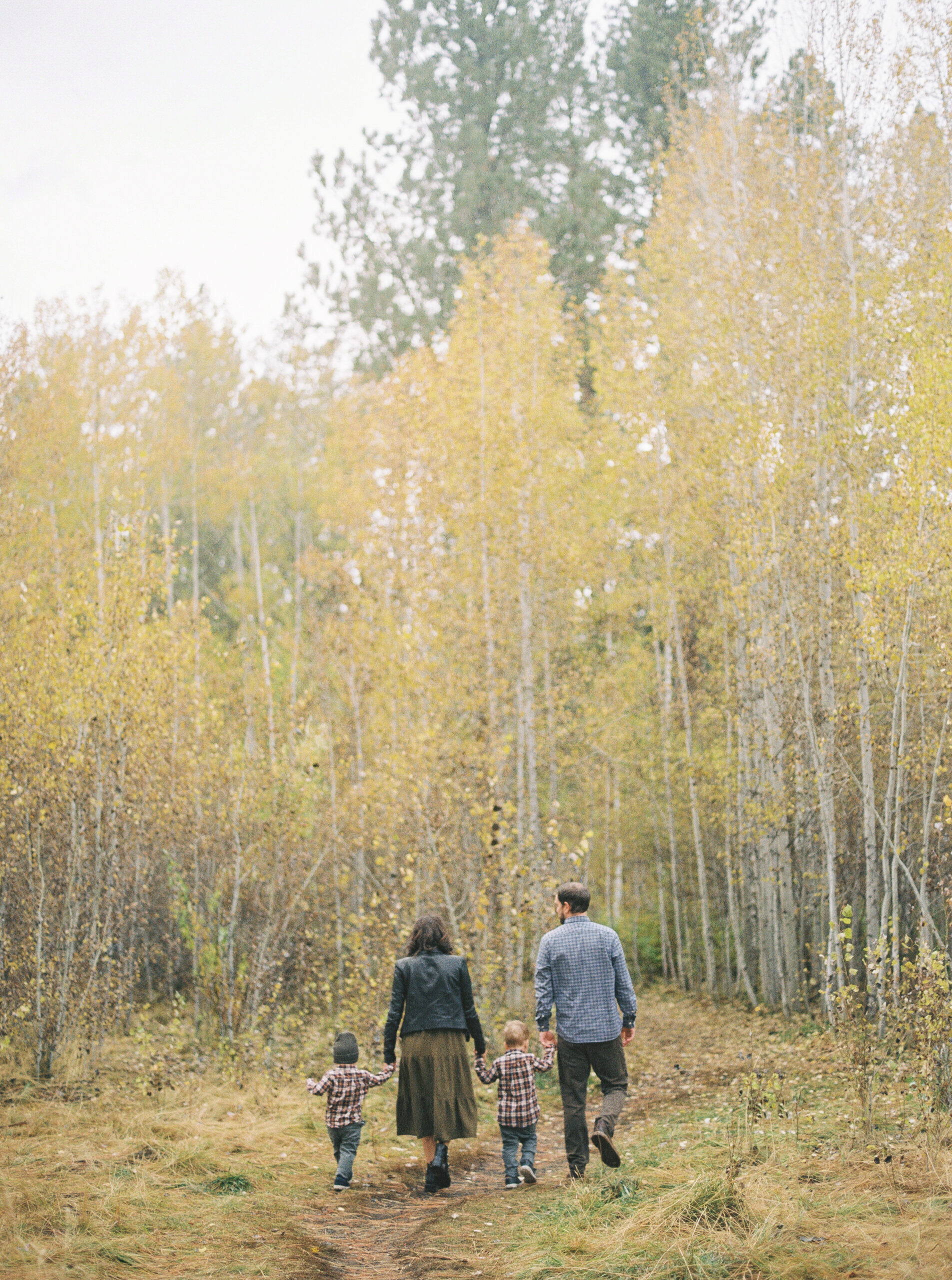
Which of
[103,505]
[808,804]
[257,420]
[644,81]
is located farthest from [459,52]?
[808,804]

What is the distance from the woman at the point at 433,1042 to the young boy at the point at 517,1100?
0.16m

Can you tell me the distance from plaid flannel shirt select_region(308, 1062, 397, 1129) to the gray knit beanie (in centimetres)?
6

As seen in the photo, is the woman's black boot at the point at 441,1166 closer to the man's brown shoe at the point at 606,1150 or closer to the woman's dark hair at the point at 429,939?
the woman's dark hair at the point at 429,939

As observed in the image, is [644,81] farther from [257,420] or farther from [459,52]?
[257,420]

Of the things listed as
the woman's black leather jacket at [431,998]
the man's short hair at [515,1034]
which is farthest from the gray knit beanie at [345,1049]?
the man's short hair at [515,1034]

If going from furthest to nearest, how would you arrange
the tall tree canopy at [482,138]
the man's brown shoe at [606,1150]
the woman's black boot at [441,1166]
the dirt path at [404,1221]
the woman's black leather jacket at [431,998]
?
1. the tall tree canopy at [482,138]
2. the woman's black boot at [441,1166]
3. the woman's black leather jacket at [431,998]
4. the man's brown shoe at [606,1150]
5. the dirt path at [404,1221]

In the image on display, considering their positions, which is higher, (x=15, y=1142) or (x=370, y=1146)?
(x=15, y=1142)

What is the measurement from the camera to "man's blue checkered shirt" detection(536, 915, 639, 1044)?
5070 mm

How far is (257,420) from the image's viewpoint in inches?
898

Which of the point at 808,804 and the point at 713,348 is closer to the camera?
the point at 808,804

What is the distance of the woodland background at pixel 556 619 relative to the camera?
853cm

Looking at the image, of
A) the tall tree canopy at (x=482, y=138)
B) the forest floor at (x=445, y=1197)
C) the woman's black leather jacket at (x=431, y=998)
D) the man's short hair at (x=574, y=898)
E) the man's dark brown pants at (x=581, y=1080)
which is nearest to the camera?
the forest floor at (x=445, y=1197)

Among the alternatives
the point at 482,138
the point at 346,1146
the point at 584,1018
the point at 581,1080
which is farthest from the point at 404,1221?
the point at 482,138

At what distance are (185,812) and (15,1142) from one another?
406cm
